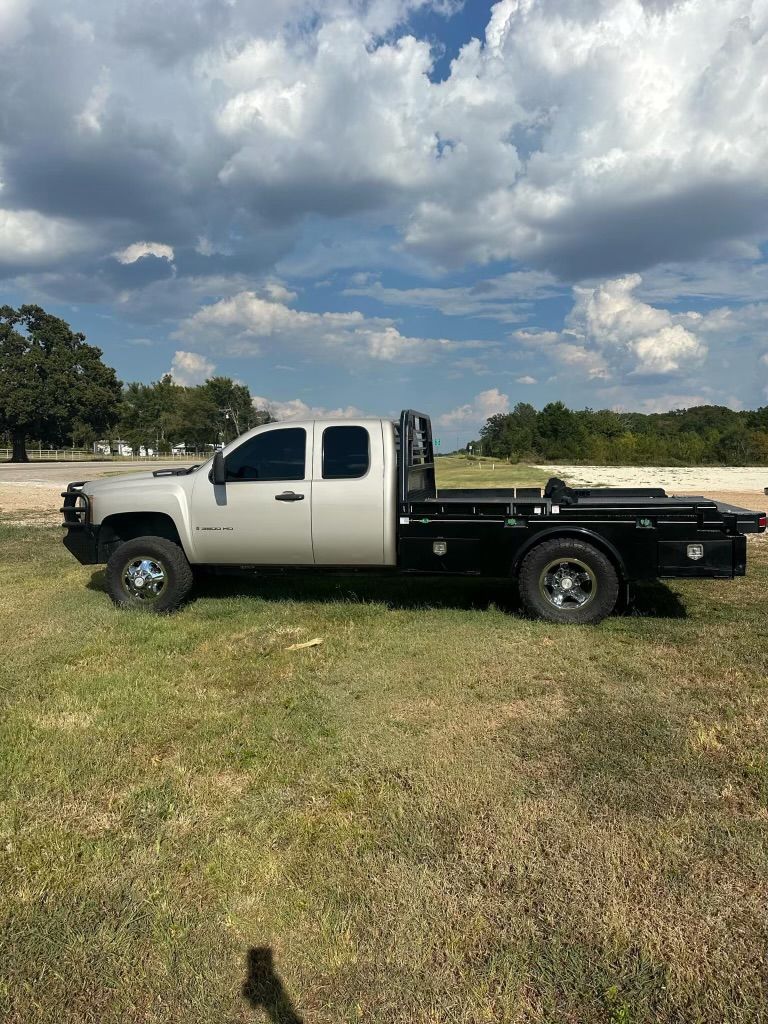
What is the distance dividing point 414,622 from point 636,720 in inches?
97.6

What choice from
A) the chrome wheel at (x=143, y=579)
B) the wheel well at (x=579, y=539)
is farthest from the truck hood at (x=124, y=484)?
the wheel well at (x=579, y=539)

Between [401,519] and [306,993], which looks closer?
[306,993]

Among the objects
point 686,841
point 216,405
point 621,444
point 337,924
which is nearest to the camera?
point 337,924

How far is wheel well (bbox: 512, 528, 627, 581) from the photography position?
5.93 m

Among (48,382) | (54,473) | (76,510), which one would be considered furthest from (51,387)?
(76,510)

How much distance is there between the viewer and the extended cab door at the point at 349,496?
6289mm

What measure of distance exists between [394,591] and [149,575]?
8.23ft

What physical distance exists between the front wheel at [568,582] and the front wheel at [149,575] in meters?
3.15

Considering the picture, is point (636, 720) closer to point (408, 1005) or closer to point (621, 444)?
point (408, 1005)

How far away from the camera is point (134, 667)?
515 cm

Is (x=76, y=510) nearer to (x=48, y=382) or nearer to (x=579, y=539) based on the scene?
(x=579, y=539)

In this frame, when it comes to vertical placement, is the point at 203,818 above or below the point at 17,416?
below

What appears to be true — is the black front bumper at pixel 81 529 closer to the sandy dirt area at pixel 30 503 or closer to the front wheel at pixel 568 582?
the front wheel at pixel 568 582

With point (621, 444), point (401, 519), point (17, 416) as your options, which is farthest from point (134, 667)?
point (17, 416)
